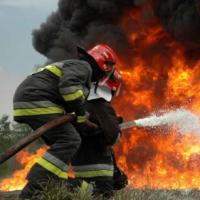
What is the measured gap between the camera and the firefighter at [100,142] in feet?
21.4

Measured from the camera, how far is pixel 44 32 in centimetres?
2155

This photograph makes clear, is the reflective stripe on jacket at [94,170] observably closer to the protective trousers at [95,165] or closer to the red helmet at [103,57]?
the protective trousers at [95,165]

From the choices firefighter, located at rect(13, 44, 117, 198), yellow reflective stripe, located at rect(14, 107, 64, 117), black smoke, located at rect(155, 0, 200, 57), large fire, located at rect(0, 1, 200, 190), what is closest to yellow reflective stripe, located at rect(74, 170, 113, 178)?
firefighter, located at rect(13, 44, 117, 198)

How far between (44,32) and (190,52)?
7.27 meters

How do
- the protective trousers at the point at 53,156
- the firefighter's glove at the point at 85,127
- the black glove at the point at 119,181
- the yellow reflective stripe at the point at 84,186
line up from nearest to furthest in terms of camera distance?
1. the protective trousers at the point at 53,156
2. the yellow reflective stripe at the point at 84,186
3. the firefighter's glove at the point at 85,127
4. the black glove at the point at 119,181

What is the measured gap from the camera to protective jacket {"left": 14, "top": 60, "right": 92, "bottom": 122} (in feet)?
19.4

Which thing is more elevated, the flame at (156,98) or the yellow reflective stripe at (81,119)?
the yellow reflective stripe at (81,119)

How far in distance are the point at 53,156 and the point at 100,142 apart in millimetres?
918

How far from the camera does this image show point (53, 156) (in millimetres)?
5859

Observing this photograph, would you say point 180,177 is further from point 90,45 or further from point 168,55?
point 90,45

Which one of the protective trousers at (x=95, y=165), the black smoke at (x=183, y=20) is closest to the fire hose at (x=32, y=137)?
the protective trousers at (x=95, y=165)

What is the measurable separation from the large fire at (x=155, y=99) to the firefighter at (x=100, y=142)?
7.56 metres

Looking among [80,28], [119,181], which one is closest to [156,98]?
[80,28]

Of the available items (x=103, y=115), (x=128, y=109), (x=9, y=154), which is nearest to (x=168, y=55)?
(x=128, y=109)
